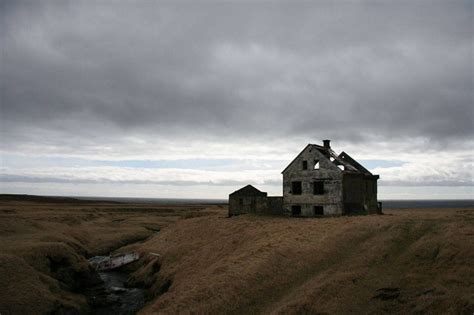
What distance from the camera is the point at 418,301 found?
17.7 metres

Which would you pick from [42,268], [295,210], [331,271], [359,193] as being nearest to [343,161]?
[359,193]

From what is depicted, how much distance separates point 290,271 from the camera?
23.2 metres

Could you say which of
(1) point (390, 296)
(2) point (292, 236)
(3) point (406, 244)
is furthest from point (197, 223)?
(1) point (390, 296)

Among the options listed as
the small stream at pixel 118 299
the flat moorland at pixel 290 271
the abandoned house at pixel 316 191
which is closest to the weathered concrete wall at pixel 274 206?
the abandoned house at pixel 316 191

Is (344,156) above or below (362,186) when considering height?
above

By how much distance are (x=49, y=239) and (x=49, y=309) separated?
688 inches

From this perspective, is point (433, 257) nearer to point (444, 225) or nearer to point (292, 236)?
point (444, 225)

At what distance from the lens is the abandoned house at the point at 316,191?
41884 mm

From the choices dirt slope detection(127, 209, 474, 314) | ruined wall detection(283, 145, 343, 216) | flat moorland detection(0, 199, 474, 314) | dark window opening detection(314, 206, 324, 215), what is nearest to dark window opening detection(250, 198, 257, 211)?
ruined wall detection(283, 145, 343, 216)

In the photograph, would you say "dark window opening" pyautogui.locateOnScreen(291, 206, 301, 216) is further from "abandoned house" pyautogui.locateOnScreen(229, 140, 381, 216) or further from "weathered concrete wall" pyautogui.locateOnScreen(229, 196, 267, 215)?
"weathered concrete wall" pyautogui.locateOnScreen(229, 196, 267, 215)

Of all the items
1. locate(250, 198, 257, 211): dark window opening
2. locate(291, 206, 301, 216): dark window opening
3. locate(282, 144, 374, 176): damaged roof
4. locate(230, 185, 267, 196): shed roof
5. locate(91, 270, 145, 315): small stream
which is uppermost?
locate(282, 144, 374, 176): damaged roof

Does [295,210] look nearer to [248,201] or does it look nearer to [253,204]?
[253,204]

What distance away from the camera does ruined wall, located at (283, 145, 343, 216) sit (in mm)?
41688

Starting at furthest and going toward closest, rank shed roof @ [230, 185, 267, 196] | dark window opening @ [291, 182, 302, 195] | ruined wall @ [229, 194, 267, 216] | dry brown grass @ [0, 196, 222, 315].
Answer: shed roof @ [230, 185, 267, 196] < ruined wall @ [229, 194, 267, 216] < dark window opening @ [291, 182, 302, 195] < dry brown grass @ [0, 196, 222, 315]
